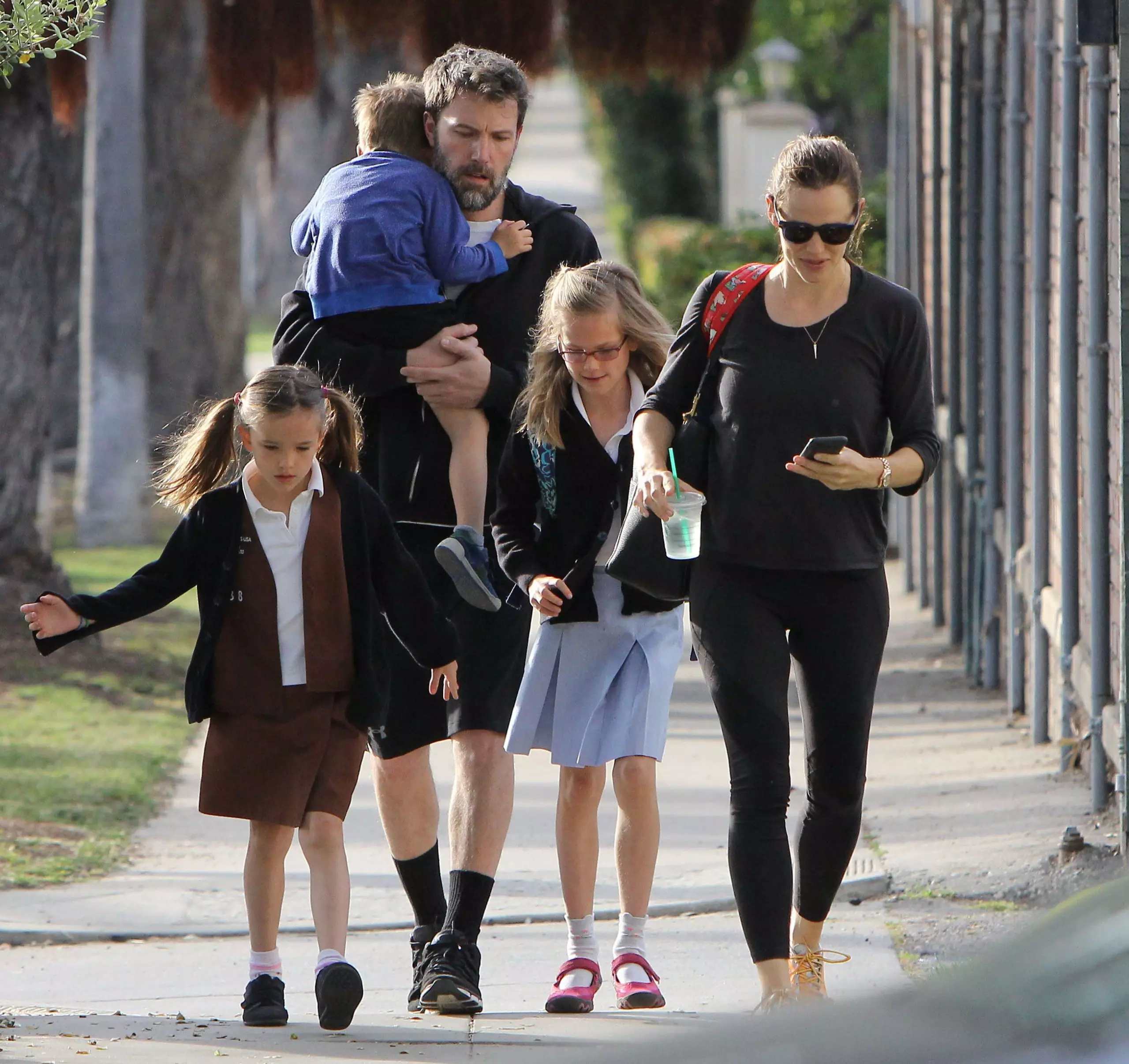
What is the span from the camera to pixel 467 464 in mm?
4531

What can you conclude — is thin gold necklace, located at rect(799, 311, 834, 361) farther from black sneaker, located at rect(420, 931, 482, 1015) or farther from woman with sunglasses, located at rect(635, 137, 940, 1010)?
black sneaker, located at rect(420, 931, 482, 1015)

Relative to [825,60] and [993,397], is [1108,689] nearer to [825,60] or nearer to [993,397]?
[993,397]

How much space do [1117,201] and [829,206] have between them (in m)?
1.95

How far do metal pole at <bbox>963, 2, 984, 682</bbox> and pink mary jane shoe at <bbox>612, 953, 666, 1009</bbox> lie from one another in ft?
15.2

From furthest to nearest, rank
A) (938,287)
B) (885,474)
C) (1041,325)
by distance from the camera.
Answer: (938,287), (1041,325), (885,474)

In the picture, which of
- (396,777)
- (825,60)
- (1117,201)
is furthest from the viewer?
(825,60)

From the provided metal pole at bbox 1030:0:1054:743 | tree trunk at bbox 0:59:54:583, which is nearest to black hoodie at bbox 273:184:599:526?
metal pole at bbox 1030:0:1054:743

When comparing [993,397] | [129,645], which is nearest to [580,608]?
[993,397]

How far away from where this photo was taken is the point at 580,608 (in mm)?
4434

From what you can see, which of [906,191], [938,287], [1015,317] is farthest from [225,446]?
[906,191]

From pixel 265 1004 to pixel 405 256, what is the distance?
1704 millimetres

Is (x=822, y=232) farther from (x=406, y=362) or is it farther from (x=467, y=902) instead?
(x=467, y=902)

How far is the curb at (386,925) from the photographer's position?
17.7 ft

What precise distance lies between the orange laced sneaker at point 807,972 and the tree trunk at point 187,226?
1018cm
